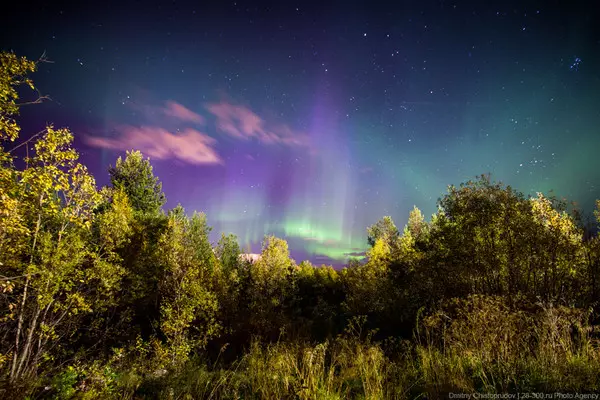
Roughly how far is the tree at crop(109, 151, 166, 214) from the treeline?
7.1 inches

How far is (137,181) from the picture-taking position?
27141mm

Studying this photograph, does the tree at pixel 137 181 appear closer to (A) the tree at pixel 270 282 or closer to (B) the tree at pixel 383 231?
(A) the tree at pixel 270 282

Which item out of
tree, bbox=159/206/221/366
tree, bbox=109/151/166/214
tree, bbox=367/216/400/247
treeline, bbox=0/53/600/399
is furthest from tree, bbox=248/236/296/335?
tree, bbox=367/216/400/247

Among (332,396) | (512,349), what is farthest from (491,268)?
(332,396)

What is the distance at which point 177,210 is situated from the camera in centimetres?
→ 3089

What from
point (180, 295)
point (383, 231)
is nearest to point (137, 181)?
point (180, 295)

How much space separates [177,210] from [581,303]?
3411 centimetres

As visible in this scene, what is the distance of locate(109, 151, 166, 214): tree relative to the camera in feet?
87.4

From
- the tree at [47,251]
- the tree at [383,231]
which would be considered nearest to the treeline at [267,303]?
the tree at [47,251]

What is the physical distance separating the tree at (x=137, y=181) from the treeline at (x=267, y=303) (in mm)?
179

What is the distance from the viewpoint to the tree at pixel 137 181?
87.4ft

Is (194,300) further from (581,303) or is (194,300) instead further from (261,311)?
(581,303)

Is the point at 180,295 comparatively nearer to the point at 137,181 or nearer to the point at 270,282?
the point at 270,282

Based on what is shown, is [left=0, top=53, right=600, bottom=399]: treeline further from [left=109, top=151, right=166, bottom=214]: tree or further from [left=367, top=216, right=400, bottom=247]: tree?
[left=367, top=216, right=400, bottom=247]: tree
